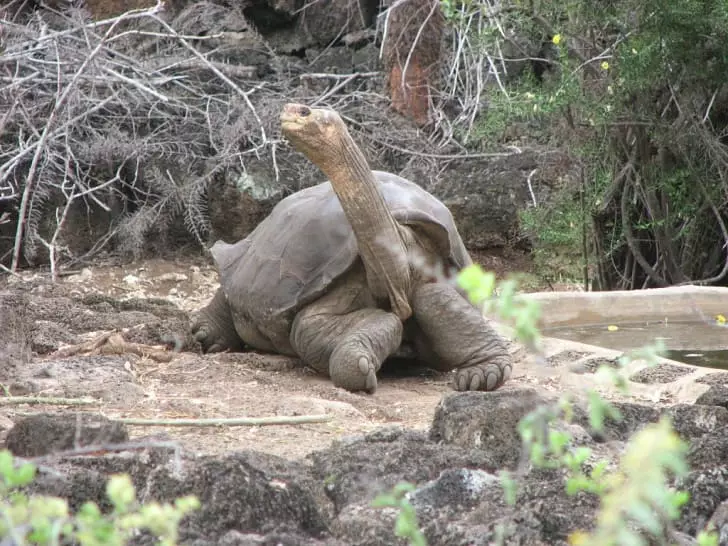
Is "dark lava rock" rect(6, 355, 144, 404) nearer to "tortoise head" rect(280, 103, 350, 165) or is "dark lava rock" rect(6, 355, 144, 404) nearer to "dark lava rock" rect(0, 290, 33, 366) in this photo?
"dark lava rock" rect(0, 290, 33, 366)

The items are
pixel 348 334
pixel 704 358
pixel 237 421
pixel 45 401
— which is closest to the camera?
pixel 237 421

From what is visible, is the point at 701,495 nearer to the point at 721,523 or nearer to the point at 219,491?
the point at 721,523

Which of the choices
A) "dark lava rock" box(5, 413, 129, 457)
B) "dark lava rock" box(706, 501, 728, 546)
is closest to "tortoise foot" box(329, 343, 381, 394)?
"dark lava rock" box(5, 413, 129, 457)

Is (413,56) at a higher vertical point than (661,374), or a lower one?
higher

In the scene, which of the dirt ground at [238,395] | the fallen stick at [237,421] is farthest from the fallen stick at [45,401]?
the fallen stick at [237,421]

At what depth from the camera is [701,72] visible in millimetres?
6336

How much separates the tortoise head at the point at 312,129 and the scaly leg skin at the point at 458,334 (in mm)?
740

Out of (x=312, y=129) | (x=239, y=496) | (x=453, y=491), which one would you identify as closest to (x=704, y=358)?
(x=312, y=129)

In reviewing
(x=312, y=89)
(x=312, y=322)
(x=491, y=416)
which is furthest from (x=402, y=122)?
(x=491, y=416)

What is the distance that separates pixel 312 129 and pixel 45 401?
1.43 metres

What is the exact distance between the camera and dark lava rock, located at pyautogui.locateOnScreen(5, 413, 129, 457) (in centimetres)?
272

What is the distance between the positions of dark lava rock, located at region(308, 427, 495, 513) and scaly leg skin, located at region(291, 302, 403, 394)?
169 cm

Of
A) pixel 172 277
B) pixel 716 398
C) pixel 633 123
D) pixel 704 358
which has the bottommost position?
pixel 172 277

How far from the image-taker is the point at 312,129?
180 inches
